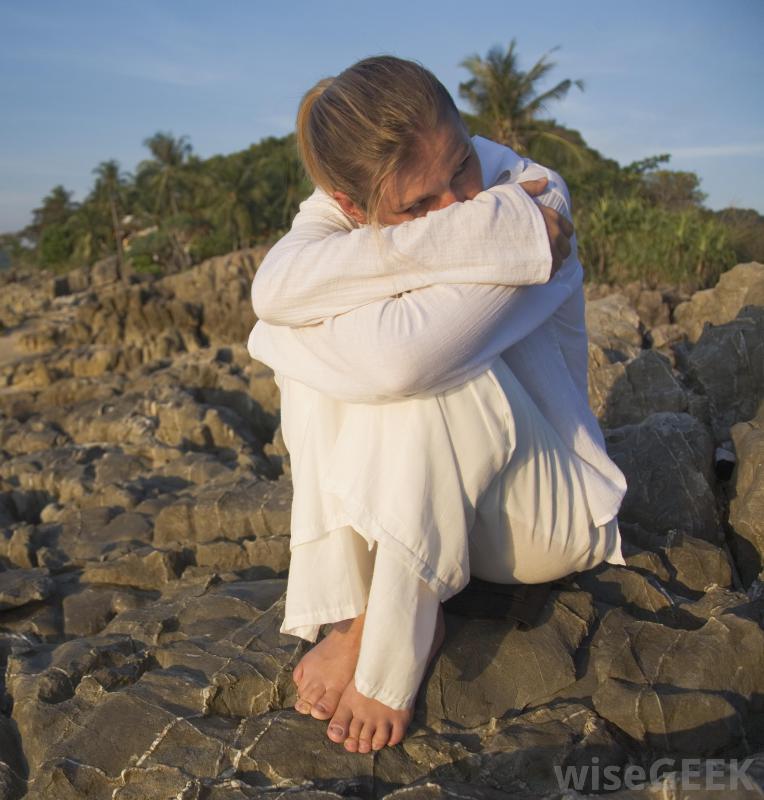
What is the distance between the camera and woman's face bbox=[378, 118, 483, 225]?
1896 millimetres

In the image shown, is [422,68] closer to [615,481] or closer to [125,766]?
[615,481]

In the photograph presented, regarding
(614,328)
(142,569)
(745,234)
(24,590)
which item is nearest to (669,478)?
(142,569)

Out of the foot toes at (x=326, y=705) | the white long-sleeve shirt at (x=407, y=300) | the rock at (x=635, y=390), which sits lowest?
the foot toes at (x=326, y=705)

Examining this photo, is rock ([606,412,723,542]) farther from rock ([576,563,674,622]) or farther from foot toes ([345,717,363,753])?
foot toes ([345,717,363,753])

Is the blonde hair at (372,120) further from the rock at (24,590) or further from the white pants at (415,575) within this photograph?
the rock at (24,590)

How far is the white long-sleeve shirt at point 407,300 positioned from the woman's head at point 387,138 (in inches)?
4.7

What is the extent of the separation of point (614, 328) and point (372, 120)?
18.2 ft

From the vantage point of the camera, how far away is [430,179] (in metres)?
1.93

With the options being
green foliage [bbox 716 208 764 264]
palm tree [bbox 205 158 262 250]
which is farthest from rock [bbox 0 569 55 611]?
palm tree [bbox 205 158 262 250]

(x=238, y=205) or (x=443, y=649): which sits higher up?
(x=238, y=205)

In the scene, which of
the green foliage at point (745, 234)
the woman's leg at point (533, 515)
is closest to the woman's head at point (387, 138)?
the woman's leg at point (533, 515)

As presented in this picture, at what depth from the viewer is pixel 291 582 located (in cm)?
202

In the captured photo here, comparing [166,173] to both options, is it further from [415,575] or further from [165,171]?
[415,575]

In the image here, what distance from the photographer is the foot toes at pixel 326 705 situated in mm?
1990
